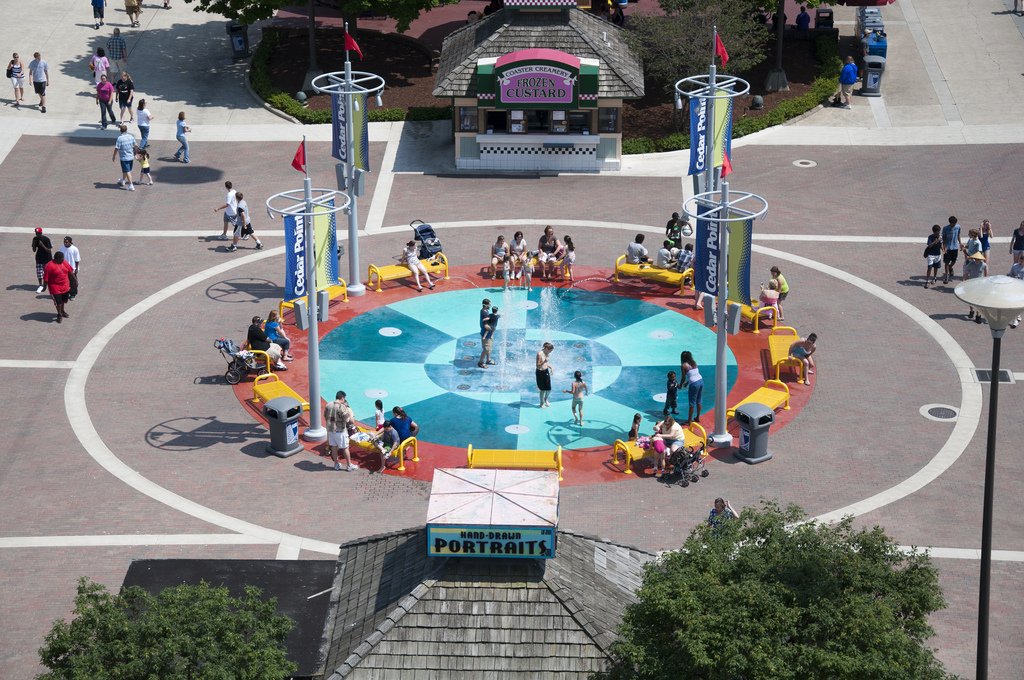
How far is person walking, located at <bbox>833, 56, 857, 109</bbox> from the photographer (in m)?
45.2

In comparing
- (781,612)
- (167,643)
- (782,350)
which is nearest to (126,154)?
(782,350)

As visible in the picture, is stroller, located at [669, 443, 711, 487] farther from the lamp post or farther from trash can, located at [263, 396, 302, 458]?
the lamp post

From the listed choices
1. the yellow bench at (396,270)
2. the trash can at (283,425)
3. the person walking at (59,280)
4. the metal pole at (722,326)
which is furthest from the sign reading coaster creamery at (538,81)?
the trash can at (283,425)

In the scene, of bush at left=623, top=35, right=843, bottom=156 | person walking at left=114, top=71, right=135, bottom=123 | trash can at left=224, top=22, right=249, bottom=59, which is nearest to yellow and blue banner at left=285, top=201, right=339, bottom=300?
bush at left=623, top=35, right=843, bottom=156

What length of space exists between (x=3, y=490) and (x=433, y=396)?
8.72 metres

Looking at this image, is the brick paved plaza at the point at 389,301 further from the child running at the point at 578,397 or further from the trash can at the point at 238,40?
the child running at the point at 578,397

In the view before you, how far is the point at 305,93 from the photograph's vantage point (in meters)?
46.8

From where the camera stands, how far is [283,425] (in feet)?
87.3

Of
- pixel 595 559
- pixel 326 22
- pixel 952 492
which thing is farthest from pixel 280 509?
pixel 326 22

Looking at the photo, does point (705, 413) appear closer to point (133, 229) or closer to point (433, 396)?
point (433, 396)

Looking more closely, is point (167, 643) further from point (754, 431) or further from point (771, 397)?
point (771, 397)

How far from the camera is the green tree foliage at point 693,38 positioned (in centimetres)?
4300

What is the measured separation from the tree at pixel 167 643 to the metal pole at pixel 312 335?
11358mm

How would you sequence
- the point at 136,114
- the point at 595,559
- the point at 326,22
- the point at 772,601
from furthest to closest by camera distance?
the point at 326,22 → the point at 136,114 → the point at 595,559 → the point at 772,601
